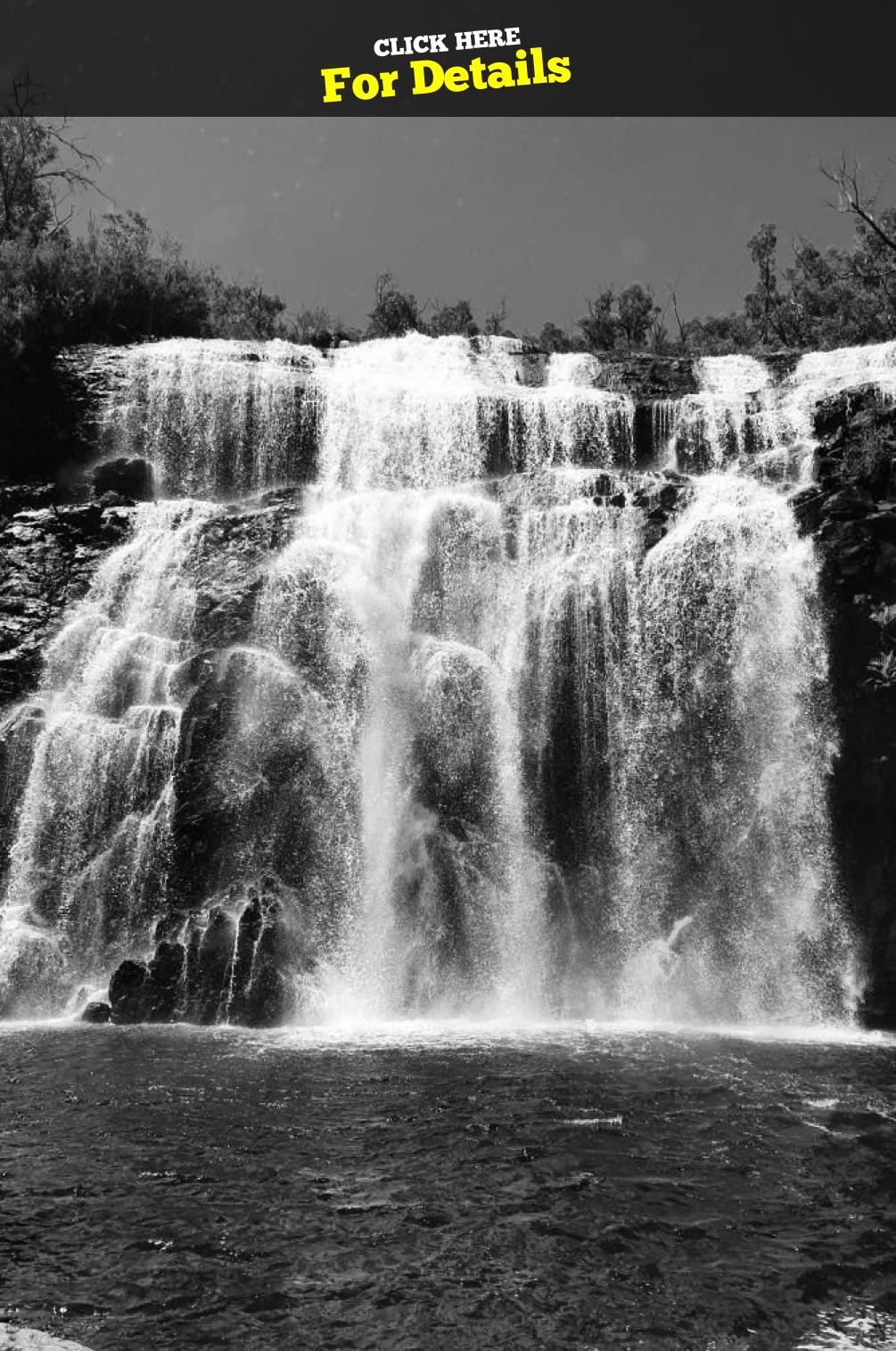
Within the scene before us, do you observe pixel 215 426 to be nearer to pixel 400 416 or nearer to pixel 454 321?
pixel 400 416

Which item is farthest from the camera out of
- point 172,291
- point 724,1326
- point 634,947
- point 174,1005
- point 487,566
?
point 172,291

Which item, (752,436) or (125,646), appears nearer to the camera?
(125,646)

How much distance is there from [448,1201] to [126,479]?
22.6 meters

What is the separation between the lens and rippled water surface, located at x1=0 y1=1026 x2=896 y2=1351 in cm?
650

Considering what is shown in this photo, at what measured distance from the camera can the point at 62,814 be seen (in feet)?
62.5

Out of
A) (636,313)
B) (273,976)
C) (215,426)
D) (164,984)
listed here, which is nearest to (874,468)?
(273,976)

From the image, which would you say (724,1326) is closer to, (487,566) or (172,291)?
(487,566)

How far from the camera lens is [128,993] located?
1617 centimetres

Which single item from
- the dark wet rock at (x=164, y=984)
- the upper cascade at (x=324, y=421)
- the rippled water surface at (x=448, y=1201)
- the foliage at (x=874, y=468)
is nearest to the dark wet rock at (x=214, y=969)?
the dark wet rock at (x=164, y=984)

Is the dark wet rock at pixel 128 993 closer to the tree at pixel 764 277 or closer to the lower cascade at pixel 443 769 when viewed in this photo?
the lower cascade at pixel 443 769

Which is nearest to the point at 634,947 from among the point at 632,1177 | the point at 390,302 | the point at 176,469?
the point at 632,1177

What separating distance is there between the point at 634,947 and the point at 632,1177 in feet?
30.8

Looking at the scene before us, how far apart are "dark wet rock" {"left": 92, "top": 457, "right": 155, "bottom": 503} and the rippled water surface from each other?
17221 mm

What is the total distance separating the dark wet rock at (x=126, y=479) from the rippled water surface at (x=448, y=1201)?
56.5ft
